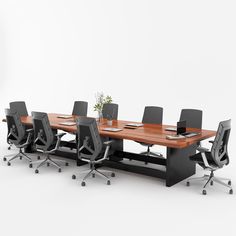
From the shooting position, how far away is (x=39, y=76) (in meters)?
12.8

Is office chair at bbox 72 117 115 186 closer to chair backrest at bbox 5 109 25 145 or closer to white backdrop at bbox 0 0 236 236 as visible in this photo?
chair backrest at bbox 5 109 25 145

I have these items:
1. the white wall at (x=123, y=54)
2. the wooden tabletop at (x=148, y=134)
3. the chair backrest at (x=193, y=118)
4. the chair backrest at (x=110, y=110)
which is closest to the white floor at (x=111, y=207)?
the wooden tabletop at (x=148, y=134)

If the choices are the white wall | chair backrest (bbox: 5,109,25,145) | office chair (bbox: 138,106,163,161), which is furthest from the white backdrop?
chair backrest (bbox: 5,109,25,145)

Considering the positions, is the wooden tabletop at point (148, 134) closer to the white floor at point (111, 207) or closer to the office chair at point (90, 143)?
the office chair at point (90, 143)

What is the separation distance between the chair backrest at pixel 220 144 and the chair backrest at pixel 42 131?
279cm

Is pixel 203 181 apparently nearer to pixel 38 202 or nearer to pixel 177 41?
pixel 38 202

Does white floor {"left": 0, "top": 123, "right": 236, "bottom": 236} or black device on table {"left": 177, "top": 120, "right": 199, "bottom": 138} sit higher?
black device on table {"left": 177, "top": 120, "right": 199, "bottom": 138}

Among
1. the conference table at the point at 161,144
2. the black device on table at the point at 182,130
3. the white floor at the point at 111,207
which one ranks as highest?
the black device on table at the point at 182,130

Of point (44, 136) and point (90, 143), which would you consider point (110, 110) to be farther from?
point (90, 143)

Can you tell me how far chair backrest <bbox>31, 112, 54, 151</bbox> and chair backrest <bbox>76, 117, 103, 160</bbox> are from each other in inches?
32.8

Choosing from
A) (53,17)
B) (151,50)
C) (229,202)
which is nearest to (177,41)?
(151,50)

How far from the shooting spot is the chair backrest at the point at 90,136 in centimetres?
571

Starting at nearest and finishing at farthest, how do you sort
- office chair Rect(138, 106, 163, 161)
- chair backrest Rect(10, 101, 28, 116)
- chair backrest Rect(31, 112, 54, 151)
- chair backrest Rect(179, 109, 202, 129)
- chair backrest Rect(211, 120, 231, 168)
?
chair backrest Rect(211, 120, 231, 168) → chair backrest Rect(31, 112, 54, 151) → chair backrest Rect(179, 109, 202, 129) → office chair Rect(138, 106, 163, 161) → chair backrest Rect(10, 101, 28, 116)

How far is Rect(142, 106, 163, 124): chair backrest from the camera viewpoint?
7282 millimetres
